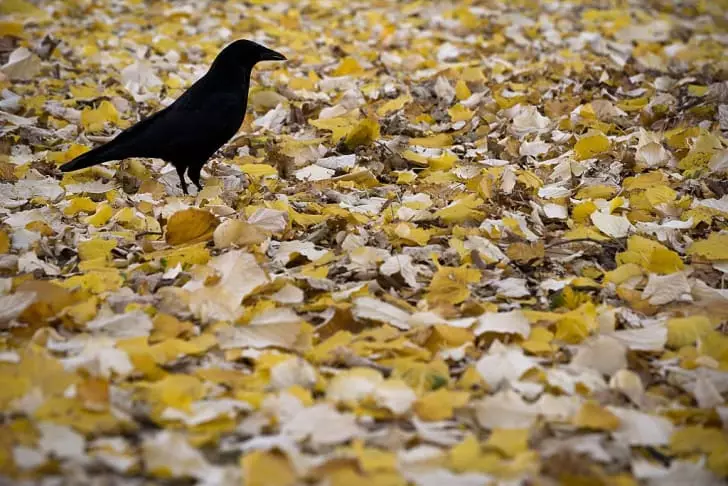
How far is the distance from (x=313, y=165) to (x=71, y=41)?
307 cm

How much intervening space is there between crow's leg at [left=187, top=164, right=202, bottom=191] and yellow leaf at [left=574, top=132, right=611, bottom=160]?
64.7 inches

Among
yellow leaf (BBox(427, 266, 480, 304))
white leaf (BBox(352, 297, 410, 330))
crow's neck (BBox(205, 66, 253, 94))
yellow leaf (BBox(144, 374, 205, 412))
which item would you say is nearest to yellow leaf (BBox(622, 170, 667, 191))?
yellow leaf (BBox(427, 266, 480, 304))

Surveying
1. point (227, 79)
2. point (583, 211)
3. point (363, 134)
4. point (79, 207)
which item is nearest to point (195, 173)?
point (227, 79)

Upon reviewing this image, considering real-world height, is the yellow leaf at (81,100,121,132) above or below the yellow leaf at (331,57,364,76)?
above

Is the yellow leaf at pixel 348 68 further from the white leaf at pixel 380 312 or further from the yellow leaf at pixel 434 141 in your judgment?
the white leaf at pixel 380 312

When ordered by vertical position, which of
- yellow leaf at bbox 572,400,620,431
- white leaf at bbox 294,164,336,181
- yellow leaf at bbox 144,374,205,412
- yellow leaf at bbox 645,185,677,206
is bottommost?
white leaf at bbox 294,164,336,181

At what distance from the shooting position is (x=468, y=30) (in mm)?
7148

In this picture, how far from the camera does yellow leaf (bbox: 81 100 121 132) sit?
4.68 meters

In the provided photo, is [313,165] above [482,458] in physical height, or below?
below

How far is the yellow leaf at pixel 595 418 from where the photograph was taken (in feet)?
6.89

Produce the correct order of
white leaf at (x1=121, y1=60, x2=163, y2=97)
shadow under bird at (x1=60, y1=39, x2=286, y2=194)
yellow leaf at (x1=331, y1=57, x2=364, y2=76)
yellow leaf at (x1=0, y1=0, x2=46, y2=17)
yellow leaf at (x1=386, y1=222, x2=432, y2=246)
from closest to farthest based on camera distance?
yellow leaf at (x1=386, y1=222, x2=432, y2=246)
shadow under bird at (x1=60, y1=39, x2=286, y2=194)
white leaf at (x1=121, y1=60, x2=163, y2=97)
yellow leaf at (x1=331, y1=57, x2=364, y2=76)
yellow leaf at (x1=0, y1=0, x2=46, y2=17)

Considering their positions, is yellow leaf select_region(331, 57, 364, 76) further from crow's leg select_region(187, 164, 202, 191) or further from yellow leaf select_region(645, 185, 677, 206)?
yellow leaf select_region(645, 185, 677, 206)

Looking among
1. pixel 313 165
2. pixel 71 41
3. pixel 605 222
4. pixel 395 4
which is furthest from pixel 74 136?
pixel 395 4

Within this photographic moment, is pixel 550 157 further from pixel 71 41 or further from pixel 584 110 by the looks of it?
pixel 71 41
